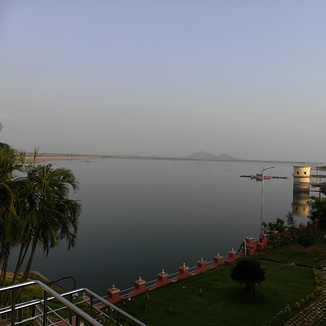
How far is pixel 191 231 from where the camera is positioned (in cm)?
3291

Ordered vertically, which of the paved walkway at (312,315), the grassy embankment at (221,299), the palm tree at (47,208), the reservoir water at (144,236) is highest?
the palm tree at (47,208)

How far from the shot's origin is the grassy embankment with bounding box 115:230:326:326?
10.8 m

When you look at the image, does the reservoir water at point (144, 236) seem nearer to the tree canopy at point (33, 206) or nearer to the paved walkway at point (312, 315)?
the tree canopy at point (33, 206)

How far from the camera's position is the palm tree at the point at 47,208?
866 cm

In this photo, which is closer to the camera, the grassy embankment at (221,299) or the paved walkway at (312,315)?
the paved walkway at (312,315)

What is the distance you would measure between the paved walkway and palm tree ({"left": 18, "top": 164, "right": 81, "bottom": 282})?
7177 mm

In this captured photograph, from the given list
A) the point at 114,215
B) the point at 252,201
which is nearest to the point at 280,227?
the point at 114,215

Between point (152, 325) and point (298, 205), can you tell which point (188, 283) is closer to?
point (152, 325)

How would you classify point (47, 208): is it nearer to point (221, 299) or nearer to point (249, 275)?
point (221, 299)

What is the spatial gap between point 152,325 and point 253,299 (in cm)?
401

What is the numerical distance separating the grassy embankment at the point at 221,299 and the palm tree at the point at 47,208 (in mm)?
4121

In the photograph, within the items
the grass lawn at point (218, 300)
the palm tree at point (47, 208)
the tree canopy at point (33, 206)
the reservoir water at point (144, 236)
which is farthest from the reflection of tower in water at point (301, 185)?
the tree canopy at point (33, 206)

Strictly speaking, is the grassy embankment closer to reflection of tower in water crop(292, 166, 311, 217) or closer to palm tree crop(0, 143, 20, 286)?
palm tree crop(0, 143, 20, 286)

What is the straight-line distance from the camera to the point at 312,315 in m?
10.7
